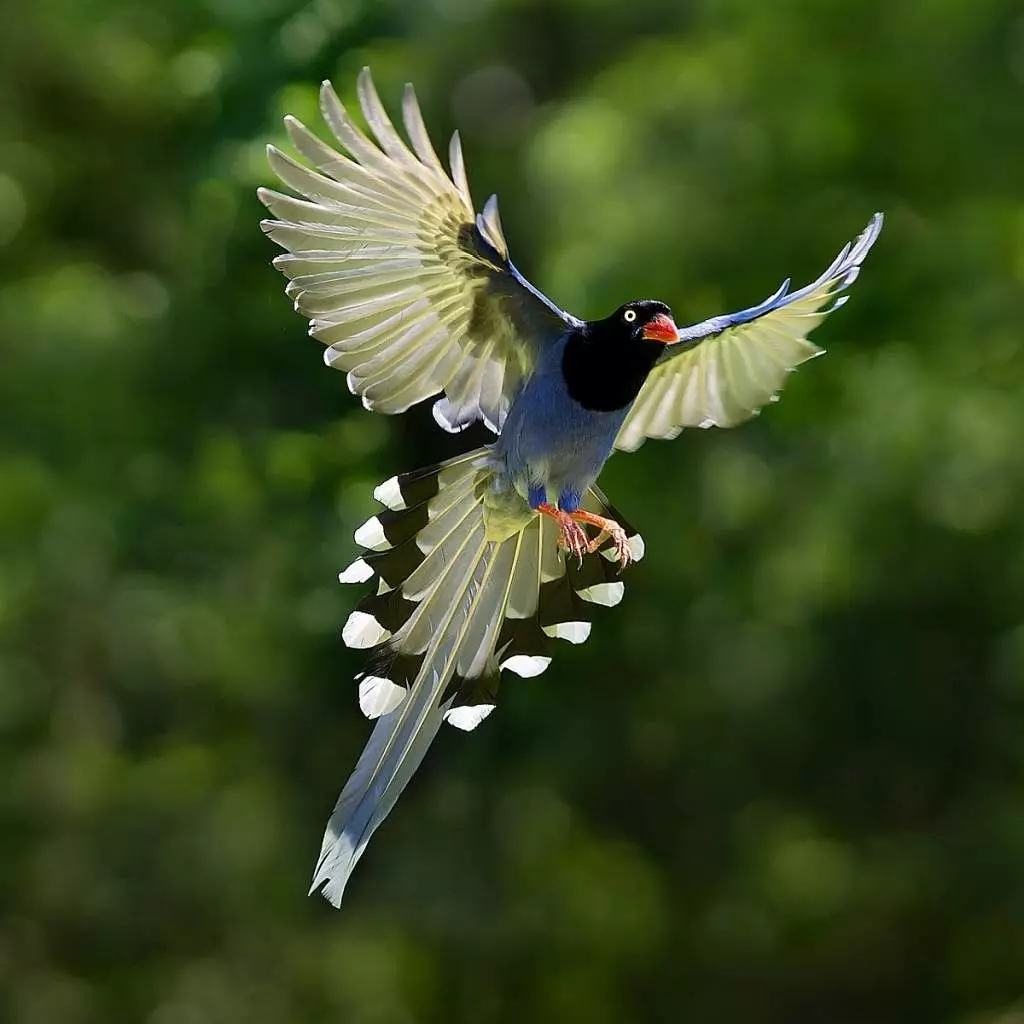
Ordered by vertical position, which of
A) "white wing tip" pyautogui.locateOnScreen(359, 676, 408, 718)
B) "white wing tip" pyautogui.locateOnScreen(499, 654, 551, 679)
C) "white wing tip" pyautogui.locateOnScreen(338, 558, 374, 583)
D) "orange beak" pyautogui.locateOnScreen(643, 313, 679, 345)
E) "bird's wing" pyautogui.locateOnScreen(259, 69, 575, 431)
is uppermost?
"bird's wing" pyautogui.locateOnScreen(259, 69, 575, 431)

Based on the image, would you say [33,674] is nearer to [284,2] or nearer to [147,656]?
[147,656]

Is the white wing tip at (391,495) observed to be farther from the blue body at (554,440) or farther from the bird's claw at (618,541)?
the bird's claw at (618,541)

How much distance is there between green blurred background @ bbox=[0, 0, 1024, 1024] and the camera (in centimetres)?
624

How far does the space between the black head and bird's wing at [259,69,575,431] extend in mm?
92

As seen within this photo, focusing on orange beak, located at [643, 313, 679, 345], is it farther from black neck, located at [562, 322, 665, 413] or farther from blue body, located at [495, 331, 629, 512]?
blue body, located at [495, 331, 629, 512]

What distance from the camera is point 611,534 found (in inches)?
113

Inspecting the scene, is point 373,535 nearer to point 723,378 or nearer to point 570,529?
point 570,529

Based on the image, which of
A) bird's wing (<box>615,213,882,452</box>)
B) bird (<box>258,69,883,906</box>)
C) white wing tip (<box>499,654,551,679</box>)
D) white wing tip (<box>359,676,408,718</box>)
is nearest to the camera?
bird (<box>258,69,883,906</box>)

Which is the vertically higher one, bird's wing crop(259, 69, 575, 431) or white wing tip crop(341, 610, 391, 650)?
bird's wing crop(259, 69, 575, 431)

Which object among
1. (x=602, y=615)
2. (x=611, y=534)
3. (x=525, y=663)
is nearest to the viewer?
(x=611, y=534)

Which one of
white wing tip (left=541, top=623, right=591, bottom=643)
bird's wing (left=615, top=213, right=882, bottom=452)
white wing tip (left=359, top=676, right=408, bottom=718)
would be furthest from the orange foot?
bird's wing (left=615, top=213, right=882, bottom=452)

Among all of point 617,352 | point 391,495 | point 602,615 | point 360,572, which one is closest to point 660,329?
point 617,352

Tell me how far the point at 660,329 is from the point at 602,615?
4654 mm

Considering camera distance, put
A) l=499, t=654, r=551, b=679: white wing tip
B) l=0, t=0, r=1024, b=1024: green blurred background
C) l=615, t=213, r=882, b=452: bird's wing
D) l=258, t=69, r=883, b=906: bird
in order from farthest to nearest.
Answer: l=0, t=0, r=1024, b=1024: green blurred background → l=615, t=213, r=882, b=452: bird's wing → l=499, t=654, r=551, b=679: white wing tip → l=258, t=69, r=883, b=906: bird
